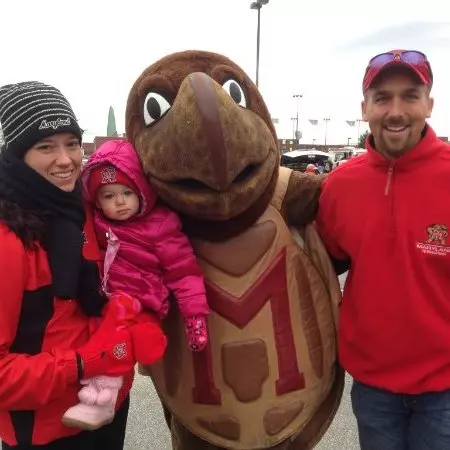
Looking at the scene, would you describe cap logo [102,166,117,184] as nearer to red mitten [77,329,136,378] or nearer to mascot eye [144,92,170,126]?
mascot eye [144,92,170,126]

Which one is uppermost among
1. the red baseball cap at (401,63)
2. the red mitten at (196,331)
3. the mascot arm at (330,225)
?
the red baseball cap at (401,63)

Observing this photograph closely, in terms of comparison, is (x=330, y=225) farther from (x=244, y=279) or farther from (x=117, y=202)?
(x=117, y=202)

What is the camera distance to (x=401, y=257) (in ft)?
6.05

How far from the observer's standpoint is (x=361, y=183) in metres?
1.98

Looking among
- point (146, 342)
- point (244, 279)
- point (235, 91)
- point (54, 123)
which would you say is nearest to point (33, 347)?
point (146, 342)

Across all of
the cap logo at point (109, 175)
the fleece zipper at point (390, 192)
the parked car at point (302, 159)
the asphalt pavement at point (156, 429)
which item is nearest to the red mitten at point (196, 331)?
the cap logo at point (109, 175)

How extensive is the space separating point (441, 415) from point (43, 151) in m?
1.61

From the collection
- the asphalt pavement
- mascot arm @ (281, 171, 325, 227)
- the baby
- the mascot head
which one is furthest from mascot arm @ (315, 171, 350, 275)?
the asphalt pavement

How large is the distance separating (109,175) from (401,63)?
3.50 ft

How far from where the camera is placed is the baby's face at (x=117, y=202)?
5.99 feet

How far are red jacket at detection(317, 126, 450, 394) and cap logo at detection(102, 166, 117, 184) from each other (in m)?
0.85

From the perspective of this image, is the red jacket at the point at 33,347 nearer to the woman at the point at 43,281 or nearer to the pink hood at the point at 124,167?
the woman at the point at 43,281

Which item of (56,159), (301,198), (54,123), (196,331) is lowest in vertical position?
(196,331)

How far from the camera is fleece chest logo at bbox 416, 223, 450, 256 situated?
1809mm
